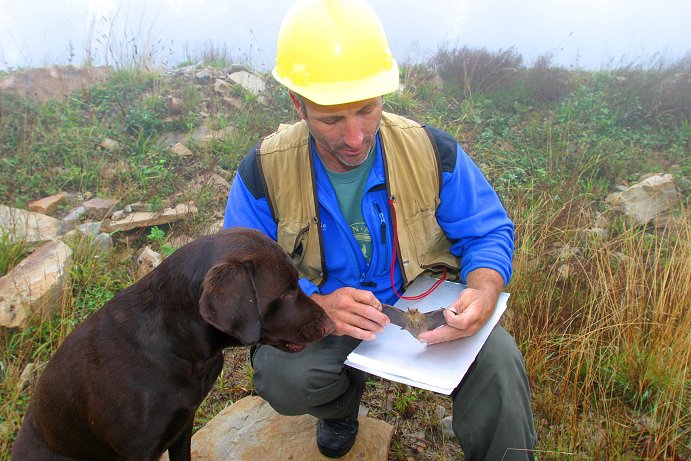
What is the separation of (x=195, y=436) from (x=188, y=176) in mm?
3683

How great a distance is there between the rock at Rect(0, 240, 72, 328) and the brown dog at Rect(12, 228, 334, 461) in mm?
1581

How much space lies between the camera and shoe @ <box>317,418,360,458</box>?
3053mm

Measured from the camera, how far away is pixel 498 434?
8.20ft

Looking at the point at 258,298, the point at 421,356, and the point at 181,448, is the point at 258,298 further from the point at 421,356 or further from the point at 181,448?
the point at 181,448

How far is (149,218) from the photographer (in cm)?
546

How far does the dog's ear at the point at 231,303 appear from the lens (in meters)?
2.09

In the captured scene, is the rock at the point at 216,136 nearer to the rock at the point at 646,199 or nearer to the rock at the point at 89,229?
the rock at the point at 89,229

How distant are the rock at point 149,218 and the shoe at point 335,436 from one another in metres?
3.08

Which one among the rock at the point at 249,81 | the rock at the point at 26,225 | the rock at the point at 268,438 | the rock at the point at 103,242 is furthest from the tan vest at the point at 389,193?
the rock at the point at 249,81

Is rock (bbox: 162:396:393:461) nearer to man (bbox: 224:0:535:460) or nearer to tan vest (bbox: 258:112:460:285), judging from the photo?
man (bbox: 224:0:535:460)

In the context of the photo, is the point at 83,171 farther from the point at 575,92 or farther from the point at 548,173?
the point at 575,92

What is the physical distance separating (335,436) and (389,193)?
4.49 feet

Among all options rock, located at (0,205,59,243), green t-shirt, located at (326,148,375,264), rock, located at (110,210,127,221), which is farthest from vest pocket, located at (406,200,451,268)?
rock, located at (110,210,127,221)

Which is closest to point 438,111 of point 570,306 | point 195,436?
point 570,306
